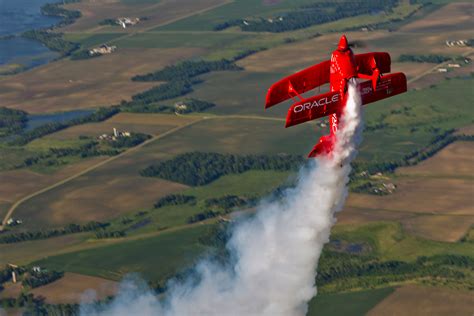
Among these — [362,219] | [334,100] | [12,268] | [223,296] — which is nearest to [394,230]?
[362,219]

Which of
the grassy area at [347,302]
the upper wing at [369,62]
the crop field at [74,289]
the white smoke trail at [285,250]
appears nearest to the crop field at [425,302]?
the grassy area at [347,302]

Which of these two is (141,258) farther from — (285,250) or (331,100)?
(331,100)

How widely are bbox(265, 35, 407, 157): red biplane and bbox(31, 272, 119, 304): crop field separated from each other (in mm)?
63131

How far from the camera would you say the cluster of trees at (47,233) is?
197225mm

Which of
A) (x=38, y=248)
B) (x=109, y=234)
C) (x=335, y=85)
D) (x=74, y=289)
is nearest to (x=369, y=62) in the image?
(x=335, y=85)

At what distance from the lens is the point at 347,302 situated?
541 ft

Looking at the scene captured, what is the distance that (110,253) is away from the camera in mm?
186500

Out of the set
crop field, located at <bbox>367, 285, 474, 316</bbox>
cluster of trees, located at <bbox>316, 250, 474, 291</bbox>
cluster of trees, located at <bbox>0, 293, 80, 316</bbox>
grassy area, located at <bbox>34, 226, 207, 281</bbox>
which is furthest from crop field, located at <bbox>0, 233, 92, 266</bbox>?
crop field, located at <bbox>367, 285, 474, 316</bbox>

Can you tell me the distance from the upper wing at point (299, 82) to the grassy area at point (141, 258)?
6670 cm

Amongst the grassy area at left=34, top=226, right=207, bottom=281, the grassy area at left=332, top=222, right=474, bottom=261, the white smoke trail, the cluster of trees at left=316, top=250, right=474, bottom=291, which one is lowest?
the grassy area at left=332, top=222, right=474, bottom=261

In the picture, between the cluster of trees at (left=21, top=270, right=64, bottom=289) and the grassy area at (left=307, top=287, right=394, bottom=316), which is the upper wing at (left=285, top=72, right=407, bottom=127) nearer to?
the grassy area at (left=307, top=287, right=394, bottom=316)

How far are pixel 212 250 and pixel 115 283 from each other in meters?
14.8

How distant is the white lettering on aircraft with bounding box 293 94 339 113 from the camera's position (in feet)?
334

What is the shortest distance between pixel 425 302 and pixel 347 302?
998cm
